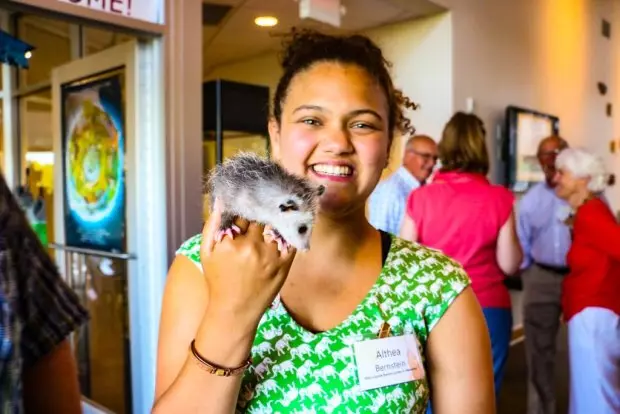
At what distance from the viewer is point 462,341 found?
1093 millimetres

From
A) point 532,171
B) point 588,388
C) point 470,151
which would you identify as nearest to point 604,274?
point 588,388

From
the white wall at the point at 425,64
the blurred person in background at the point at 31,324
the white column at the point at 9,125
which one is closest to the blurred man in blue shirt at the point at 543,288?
the white wall at the point at 425,64

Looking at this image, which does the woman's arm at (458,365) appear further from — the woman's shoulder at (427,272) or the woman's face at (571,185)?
the woman's face at (571,185)

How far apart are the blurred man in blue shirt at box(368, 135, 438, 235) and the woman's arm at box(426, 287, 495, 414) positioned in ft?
7.30

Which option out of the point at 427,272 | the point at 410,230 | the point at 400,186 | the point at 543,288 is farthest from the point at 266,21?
the point at 427,272

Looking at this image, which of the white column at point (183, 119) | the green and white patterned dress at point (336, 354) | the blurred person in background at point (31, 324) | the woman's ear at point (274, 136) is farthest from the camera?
the white column at point (183, 119)

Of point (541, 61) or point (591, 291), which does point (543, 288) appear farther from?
point (541, 61)

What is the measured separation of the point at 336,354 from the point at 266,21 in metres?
4.39

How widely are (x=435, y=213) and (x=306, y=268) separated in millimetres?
1749

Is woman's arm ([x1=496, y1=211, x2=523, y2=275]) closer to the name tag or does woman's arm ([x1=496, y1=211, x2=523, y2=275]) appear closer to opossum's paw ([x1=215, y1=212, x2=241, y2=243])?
the name tag

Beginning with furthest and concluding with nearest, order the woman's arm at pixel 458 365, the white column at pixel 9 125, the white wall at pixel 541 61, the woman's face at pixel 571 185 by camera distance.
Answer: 1. the white wall at pixel 541 61
2. the white column at pixel 9 125
3. the woman's face at pixel 571 185
4. the woman's arm at pixel 458 365

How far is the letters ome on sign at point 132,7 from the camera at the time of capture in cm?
221

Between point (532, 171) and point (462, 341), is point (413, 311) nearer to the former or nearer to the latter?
point (462, 341)

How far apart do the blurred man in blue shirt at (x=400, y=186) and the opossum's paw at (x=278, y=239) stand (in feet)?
8.17
